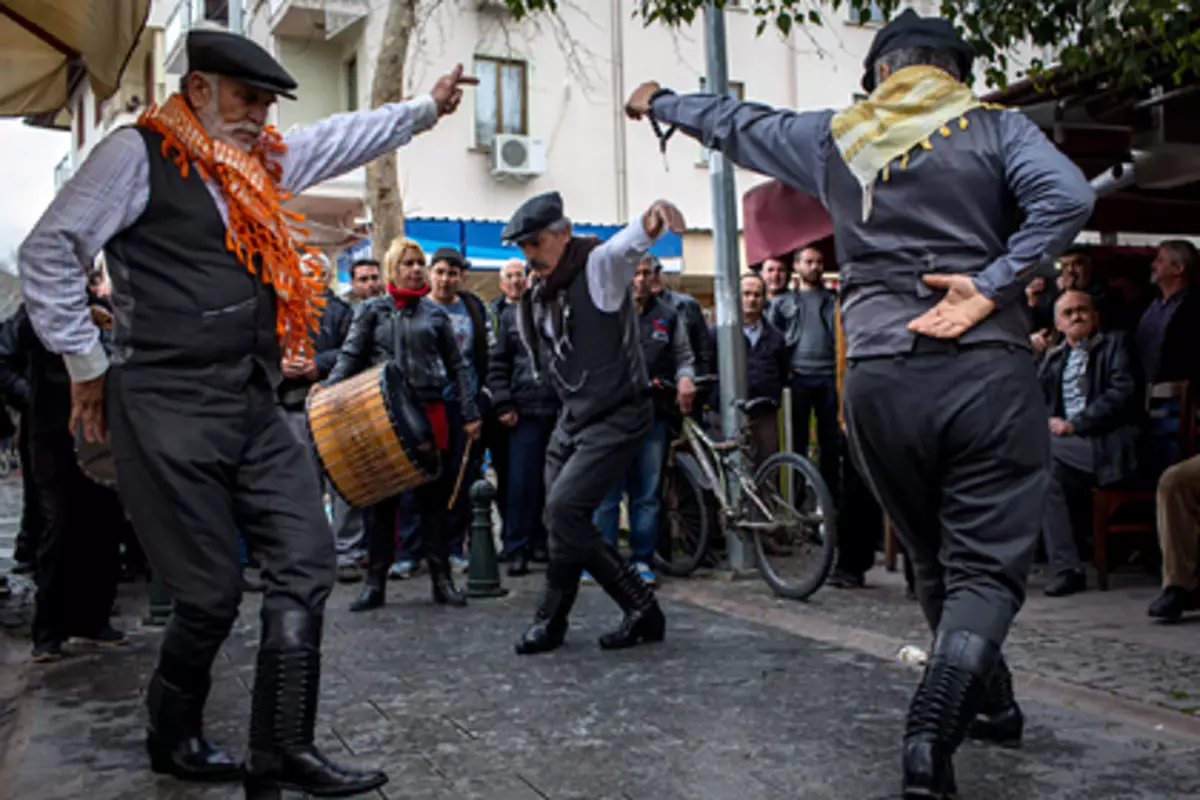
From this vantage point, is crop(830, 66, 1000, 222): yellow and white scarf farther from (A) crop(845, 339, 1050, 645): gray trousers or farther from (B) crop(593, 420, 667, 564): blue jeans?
(B) crop(593, 420, 667, 564): blue jeans

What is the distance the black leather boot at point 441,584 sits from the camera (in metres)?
7.91

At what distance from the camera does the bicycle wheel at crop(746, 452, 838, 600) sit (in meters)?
7.75

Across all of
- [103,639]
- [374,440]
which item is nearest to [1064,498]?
[374,440]

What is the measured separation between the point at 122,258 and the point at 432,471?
355cm

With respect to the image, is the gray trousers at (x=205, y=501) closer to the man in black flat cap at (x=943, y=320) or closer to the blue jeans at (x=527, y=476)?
the man in black flat cap at (x=943, y=320)

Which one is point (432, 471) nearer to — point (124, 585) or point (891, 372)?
point (124, 585)

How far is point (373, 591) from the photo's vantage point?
783 centimetres

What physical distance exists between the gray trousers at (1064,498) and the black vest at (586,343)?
3.11 m

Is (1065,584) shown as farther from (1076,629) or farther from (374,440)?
(374,440)

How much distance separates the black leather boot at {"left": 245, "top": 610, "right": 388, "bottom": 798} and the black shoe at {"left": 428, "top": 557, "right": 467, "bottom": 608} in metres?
4.13

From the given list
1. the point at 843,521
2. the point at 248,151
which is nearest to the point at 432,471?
the point at 843,521

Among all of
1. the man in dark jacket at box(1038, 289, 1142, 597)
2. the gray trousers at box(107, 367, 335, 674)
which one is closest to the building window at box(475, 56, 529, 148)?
the man in dark jacket at box(1038, 289, 1142, 597)

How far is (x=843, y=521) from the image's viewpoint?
27.0 ft

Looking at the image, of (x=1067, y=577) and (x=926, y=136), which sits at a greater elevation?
(x=926, y=136)
